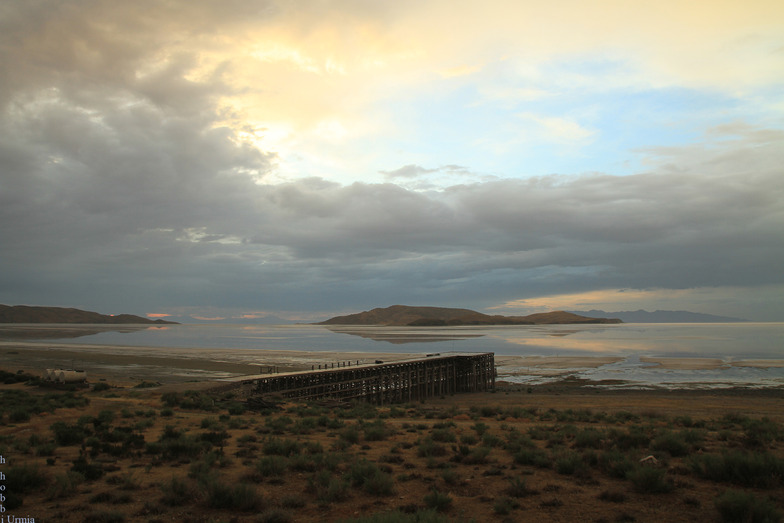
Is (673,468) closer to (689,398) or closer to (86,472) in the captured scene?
(86,472)

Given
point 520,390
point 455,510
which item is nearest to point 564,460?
point 455,510

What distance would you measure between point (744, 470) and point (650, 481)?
1.83 meters

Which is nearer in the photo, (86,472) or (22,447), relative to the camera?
(86,472)

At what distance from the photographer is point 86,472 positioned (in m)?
8.62

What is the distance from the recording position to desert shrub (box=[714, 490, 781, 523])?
5.95 meters

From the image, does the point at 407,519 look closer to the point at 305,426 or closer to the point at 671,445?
the point at 671,445

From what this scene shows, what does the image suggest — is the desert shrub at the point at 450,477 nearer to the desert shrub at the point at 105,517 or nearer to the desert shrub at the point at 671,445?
the desert shrub at the point at 671,445

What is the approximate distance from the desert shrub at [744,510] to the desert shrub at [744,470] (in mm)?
1876

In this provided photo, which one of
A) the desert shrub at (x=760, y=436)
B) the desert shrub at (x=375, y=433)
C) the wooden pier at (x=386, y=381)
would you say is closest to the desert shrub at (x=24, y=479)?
the desert shrub at (x=375, y=433)

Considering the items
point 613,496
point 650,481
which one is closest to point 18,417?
point 613,496

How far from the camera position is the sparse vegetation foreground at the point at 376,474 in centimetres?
696

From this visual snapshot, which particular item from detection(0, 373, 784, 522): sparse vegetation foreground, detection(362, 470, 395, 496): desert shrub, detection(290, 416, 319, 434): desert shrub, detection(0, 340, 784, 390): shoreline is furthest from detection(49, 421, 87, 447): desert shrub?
detection(0, 340, 784, 390): shoreline

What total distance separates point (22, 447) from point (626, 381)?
38921mm

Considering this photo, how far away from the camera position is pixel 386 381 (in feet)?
108
